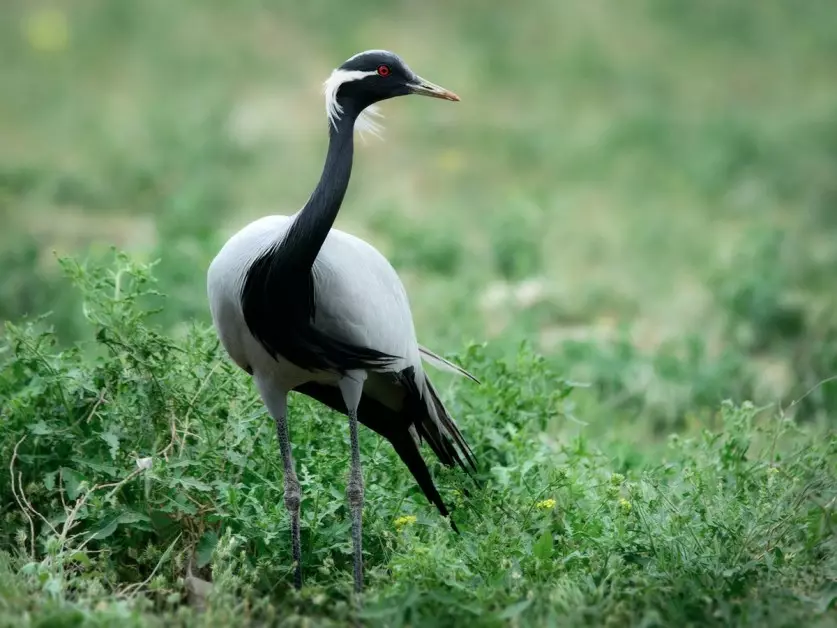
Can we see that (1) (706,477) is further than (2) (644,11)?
No

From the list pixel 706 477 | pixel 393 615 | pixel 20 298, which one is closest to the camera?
A: pixel 393 615

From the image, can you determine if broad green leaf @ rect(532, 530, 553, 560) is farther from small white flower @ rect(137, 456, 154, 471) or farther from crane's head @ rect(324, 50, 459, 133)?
crane's head @ rect(324, 50, 459, 133)

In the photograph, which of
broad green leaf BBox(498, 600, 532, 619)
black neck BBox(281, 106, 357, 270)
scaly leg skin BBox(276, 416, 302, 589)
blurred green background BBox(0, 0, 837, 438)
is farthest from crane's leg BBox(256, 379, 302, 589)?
blurred green background BBox(0, 0, 837, 438)

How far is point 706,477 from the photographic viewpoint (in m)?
3.96

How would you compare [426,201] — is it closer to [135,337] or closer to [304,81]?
[304,81]

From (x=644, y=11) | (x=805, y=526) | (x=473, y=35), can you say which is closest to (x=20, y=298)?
(x=805, y=526)

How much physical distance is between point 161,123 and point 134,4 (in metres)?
1.91

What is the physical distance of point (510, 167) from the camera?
9680mm

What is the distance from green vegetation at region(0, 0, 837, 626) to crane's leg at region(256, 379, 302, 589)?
8cm

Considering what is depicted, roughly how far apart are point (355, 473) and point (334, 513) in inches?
12.1

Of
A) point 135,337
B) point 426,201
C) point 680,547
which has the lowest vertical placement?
point 426,201

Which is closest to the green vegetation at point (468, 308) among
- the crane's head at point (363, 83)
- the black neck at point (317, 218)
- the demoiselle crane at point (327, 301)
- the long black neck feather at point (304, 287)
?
the demoiselle crane at point (327, 301)

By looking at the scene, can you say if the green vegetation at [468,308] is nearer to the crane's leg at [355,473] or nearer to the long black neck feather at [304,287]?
the crane's leg at [355,473]

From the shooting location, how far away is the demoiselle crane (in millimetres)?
3281
